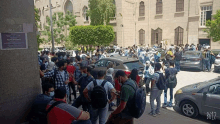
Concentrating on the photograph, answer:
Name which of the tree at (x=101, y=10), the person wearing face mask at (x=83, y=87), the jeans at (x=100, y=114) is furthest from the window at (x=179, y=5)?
the jeans at (x=100, y=114)

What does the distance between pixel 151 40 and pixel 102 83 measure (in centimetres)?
2755

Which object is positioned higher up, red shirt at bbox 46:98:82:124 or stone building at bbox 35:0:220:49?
stone building at bbox 35:0:220:49

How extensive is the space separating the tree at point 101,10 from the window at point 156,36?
23.9 ft

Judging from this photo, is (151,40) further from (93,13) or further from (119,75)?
(119,75)

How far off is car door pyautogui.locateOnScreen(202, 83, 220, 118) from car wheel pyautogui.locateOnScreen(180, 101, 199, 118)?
1.01 ft

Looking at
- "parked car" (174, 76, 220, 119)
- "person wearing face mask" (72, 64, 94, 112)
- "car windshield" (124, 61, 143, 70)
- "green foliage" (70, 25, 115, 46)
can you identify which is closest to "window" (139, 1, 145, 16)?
"green foliage" (70, 25, 115, 46)

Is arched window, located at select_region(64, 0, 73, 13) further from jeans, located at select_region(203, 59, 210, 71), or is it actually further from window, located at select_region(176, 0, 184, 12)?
jeans, located at select_region(203, 59, 210, 71)

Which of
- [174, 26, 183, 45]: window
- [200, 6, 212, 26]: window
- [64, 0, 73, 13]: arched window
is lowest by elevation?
[174, 26, 183, 45]: window

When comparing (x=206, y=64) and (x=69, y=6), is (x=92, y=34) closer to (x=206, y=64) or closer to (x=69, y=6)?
(x=206, y=64)

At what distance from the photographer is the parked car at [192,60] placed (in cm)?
1341

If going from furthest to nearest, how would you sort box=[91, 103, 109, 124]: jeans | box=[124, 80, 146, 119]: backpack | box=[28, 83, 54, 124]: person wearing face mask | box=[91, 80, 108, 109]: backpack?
box=[91, 103, 109, 124]: jeans
box=[91, 80, 108, 109]: backpack
box=[124, 80, 146, 119]: backpack
box=[28, 83, 54, 124]: person wearing face mask

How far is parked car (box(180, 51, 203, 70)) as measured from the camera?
13409 mm

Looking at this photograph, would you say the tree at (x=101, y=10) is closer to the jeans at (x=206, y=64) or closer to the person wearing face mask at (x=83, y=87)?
the jeans at (x=206, y=64)

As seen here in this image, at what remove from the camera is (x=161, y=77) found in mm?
5941
